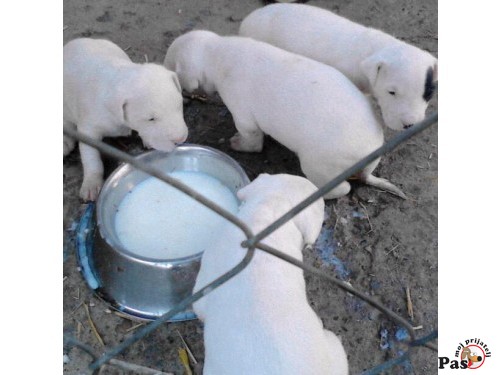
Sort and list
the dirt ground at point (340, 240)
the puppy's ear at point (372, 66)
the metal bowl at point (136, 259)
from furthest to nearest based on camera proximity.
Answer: the puppy's ear at point (372, 66)
the dirt ground at point (340, 240)
the metal bowl at point (136, 259)

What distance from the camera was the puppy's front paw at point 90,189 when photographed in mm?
2098

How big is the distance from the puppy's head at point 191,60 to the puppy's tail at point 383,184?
0.76m

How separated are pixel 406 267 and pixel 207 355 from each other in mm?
969

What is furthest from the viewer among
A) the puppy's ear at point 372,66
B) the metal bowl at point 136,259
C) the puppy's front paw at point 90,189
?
the puppy's front paw at point 90,189

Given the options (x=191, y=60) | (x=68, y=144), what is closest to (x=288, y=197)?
(x=191, y=60)

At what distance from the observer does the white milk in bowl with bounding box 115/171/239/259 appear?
5.96 feet

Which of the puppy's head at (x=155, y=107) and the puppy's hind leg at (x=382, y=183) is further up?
the puppy's head at (x=155, y=107)

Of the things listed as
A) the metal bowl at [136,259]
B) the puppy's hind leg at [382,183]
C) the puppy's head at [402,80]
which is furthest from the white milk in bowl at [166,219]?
the puppy's head at [402,80]

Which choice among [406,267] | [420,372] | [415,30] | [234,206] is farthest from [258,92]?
[415,30]

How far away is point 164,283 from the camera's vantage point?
5.63ft
